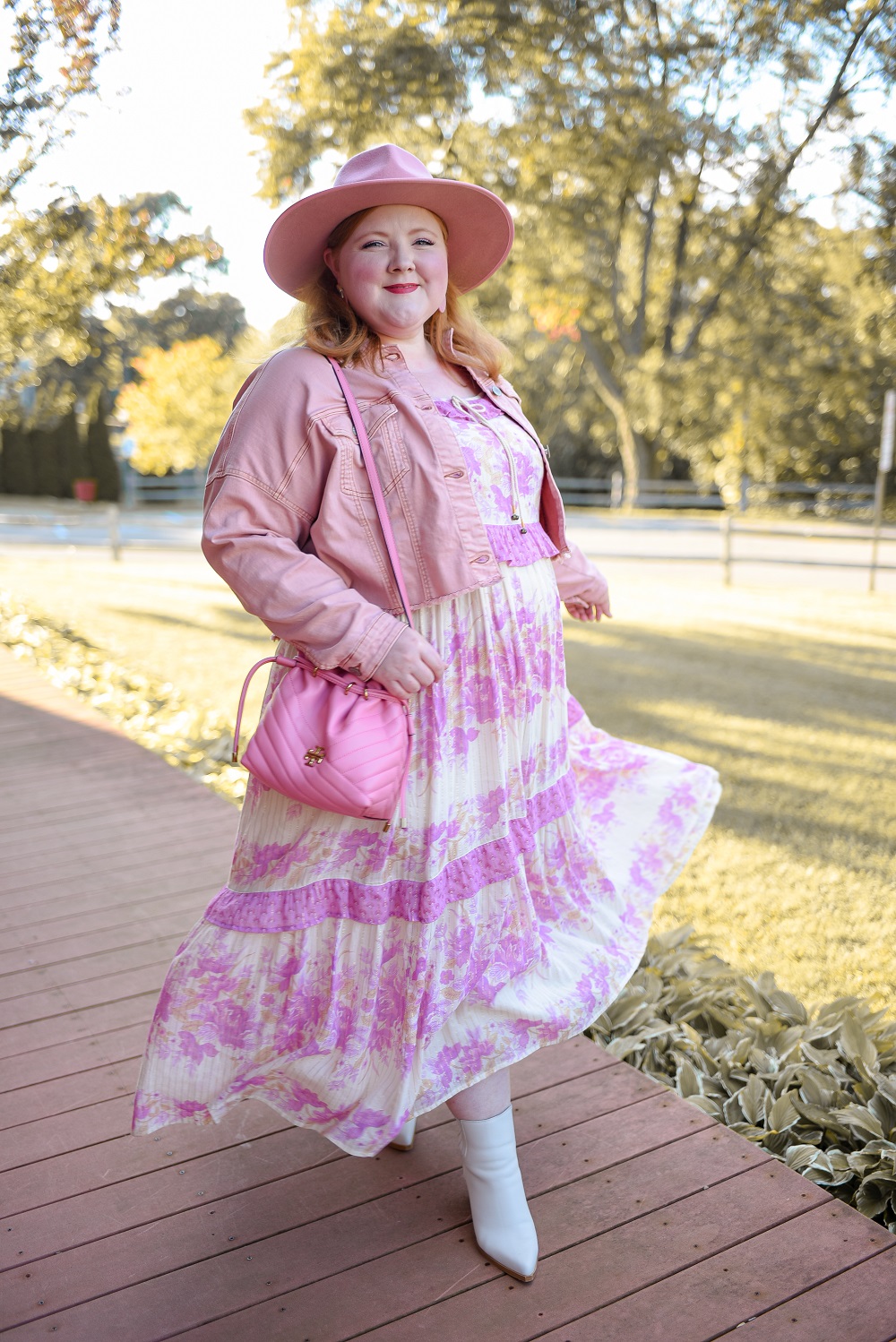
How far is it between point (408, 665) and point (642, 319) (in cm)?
1627

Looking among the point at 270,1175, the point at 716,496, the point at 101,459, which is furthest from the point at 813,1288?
the point at 101,459

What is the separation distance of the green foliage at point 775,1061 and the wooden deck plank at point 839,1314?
0.25m

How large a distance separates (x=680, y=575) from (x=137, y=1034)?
9.54 meters

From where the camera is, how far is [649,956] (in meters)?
2.81

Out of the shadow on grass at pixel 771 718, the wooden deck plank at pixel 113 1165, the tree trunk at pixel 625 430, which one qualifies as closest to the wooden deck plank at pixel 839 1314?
the wooden deck plank at pixel 113 1165

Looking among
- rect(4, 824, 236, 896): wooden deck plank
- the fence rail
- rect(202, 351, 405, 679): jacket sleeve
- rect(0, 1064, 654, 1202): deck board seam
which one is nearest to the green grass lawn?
rect(0, 1064, 654, 1202): deck board seam

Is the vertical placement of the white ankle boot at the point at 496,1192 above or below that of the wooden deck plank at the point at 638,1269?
above

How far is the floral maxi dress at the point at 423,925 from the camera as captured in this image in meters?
1.59

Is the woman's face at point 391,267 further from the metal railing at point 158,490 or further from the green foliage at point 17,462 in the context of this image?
the green foliage at point 17,462

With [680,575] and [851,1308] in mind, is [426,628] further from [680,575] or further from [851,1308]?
[680,575]

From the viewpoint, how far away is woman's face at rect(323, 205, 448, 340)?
5.29ft

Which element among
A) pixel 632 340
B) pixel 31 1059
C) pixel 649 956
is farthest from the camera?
pixel 632 340

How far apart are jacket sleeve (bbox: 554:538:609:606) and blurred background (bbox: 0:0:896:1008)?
13.7 inches

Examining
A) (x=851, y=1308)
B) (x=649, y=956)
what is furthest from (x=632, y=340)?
(x=851, y=1308)
